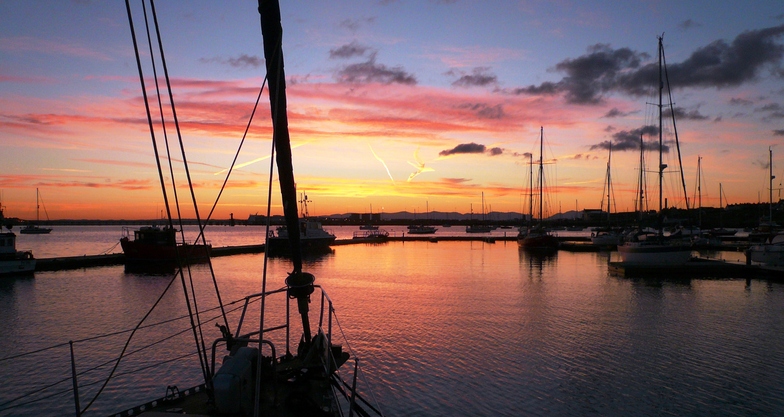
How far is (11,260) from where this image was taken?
46.0 meters

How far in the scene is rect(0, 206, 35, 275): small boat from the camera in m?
45.6

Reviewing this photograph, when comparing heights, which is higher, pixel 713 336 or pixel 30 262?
pixel 30 262

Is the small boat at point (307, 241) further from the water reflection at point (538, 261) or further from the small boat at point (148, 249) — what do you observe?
the water reflection at point (538, 261)

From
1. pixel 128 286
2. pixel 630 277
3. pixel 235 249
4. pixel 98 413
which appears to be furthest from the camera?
pixel 235 249

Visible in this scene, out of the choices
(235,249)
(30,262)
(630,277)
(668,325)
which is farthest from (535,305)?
(235,249)

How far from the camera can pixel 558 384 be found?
654 inches

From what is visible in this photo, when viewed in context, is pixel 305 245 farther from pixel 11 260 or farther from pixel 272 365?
pixel 272 365

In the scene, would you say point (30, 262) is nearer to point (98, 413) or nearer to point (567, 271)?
point (98, 413)

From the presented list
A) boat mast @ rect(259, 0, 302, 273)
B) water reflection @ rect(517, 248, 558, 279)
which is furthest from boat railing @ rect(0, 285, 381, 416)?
water reflection @ rect(517, 248, 558, 279)

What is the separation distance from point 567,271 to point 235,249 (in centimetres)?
5387

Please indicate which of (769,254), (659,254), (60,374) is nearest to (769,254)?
(769,254)

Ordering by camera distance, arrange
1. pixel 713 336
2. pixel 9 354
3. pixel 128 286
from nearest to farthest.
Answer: pixel 9 354 < pixel 713 336 < pixel 128 286

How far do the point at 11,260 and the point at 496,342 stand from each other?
154ft

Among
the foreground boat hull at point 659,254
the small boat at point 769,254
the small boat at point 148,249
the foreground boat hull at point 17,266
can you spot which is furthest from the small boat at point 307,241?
the small boat at point 769,254
